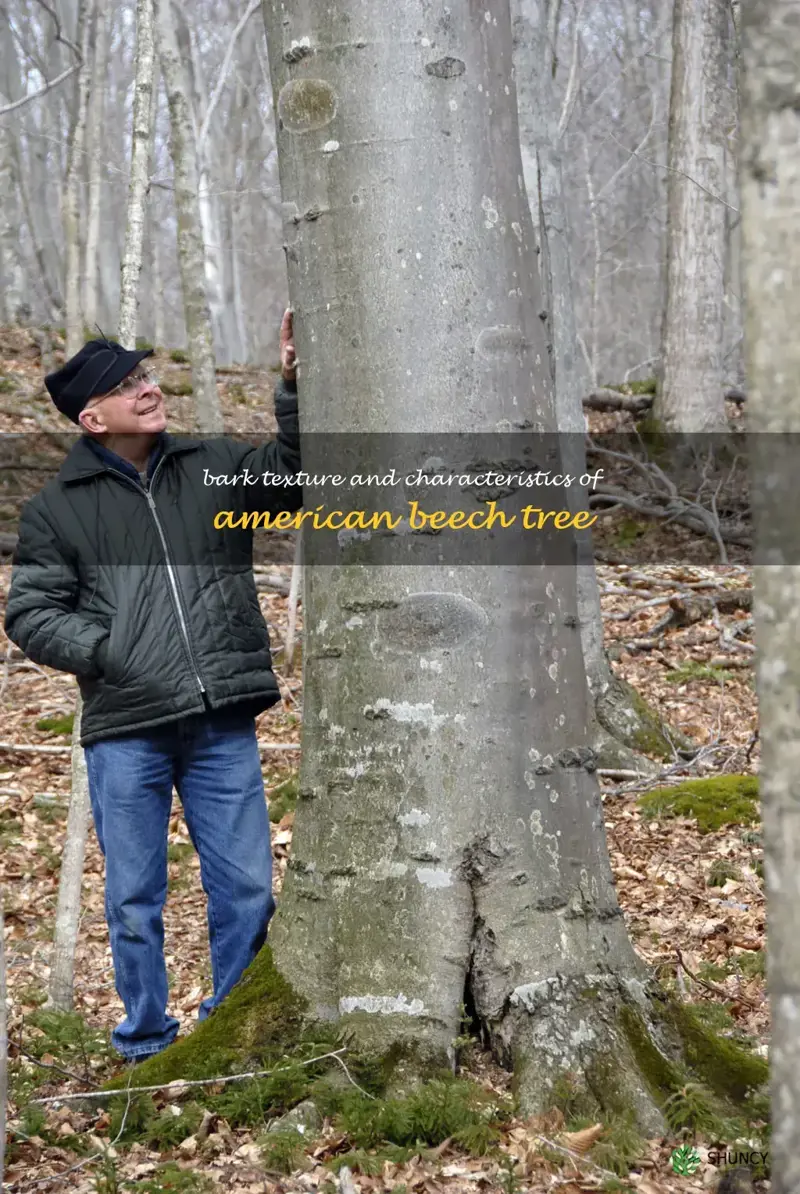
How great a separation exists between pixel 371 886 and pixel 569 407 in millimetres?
4221

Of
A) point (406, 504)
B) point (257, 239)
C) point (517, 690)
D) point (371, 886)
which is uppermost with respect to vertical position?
point (257, 239)

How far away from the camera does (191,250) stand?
33.4ft

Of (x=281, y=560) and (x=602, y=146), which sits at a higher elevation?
(x=602, y=146)

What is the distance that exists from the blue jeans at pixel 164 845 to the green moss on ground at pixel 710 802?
2632 millimetres

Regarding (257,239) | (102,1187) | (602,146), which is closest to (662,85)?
(602,146)

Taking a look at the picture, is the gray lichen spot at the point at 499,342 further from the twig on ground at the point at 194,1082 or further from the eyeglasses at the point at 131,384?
the twig on ground at the point at 194,1082

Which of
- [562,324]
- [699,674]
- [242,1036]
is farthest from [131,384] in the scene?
[699,674]

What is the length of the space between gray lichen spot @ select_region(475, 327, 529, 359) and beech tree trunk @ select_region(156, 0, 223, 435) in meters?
7.47

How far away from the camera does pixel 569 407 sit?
6.44 metres

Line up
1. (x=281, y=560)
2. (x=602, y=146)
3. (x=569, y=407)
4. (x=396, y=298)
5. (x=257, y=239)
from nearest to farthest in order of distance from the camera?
(x=396, y=298) < (x=569, y=407) < (x=281, y=560) < (x=602, y=146) < (x=257, y=239)

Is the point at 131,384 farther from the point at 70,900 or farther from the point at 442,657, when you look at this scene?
the point at 70,900

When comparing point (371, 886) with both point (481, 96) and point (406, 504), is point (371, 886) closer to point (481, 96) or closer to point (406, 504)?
point (406, 504)

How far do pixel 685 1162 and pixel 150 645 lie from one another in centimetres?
206

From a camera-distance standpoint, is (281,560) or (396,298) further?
(281,560)
